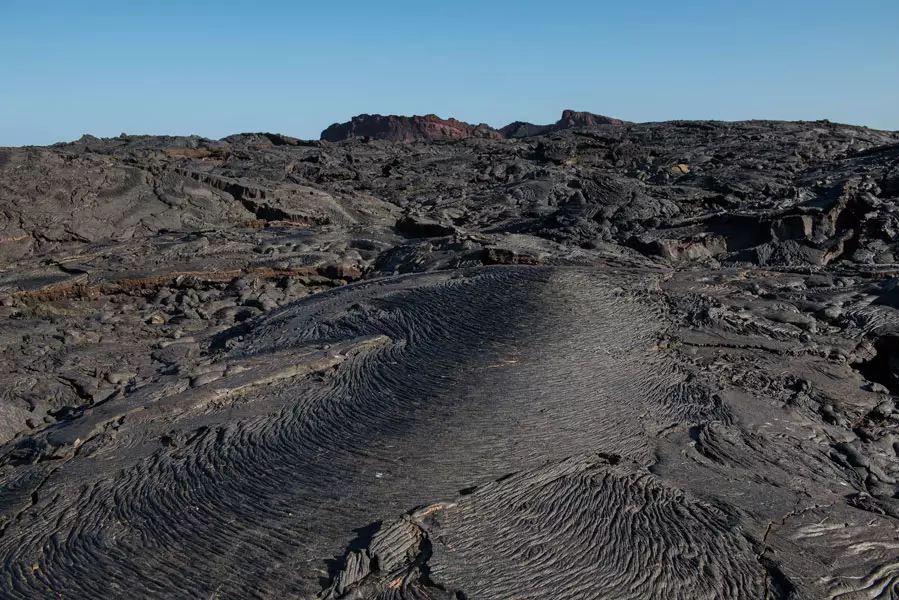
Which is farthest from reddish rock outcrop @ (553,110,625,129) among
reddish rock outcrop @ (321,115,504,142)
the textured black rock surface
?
the textured black rock surface

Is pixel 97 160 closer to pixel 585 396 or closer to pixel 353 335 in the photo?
pixel 353 335

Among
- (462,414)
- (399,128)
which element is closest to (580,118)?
(399,128)

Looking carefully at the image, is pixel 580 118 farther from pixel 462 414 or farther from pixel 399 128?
pixel 462 414

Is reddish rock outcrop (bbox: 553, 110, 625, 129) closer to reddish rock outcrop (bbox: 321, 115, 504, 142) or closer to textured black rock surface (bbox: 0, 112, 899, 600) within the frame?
reddish rock outcrop (bbox: 321, 115, 504, 142)

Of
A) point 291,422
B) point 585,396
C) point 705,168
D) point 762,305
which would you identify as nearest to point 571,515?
point 585,396

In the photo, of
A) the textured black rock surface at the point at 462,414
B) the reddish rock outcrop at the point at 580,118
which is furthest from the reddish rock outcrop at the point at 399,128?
the textured black rock surface at the point at 462,414

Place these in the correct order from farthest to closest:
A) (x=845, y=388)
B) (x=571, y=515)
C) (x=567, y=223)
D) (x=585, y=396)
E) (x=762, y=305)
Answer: (x=567, y=223)
(x=762, y=305)
(x=845, y=388)
(x=585, y=396)
(x=571, y=515)
